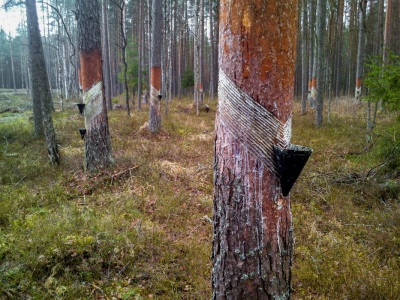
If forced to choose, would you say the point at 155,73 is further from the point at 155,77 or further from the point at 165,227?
the point at 165,227

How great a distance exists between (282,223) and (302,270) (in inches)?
76.2

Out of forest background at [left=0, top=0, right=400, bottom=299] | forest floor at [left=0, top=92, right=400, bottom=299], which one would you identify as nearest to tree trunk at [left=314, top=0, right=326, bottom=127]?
forest background at [left=0, top=0, right=400, bottom=299]

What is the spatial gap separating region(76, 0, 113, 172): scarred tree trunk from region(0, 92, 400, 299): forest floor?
1.56 ft

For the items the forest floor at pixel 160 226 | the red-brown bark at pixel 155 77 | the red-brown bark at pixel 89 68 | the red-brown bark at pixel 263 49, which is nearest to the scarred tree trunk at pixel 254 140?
the red-brown bark at pixel 263 49

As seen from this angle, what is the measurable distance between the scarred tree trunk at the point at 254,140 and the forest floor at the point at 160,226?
1439mm

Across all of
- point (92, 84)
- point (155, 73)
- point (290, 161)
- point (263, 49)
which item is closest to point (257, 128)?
point (290, 161)

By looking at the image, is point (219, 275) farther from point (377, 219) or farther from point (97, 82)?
point (97, 82)

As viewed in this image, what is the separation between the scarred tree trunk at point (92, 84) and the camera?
5836 millimetres

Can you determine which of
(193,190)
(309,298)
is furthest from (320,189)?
(309,298)

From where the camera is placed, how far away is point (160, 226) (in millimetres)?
4172

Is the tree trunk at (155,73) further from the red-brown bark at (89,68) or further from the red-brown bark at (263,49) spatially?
the red-brown bark at (263,49)

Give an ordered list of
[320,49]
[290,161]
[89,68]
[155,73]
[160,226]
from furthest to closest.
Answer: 1. [320,49]
2. [155,73]
3. [89,68]
4. [160,226]
5. [290,161]

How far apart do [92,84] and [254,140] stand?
205 inches

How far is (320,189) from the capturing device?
5.35 meters
